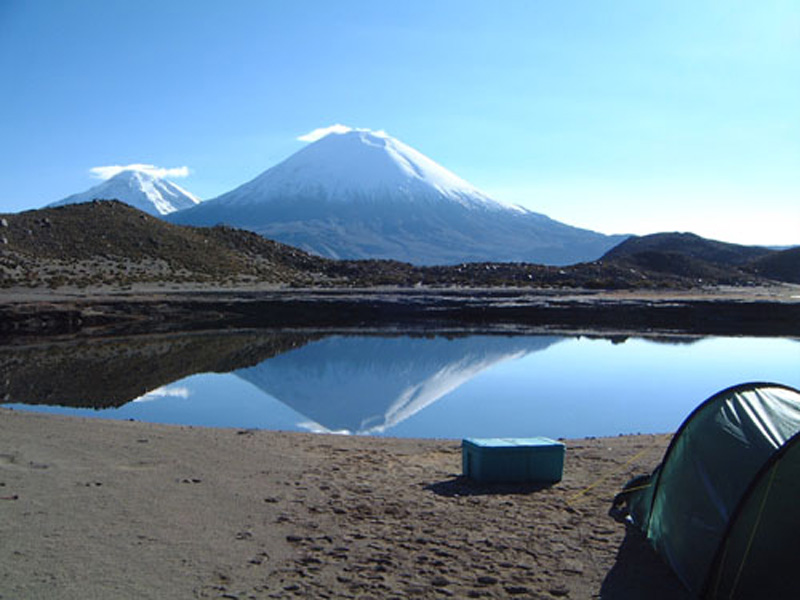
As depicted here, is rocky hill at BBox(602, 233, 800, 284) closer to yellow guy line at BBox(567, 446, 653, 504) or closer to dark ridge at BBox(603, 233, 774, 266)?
dark ridge at BBox(603, 233, 774, 266)

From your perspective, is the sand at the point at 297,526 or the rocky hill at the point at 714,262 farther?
the rocky hill at the point at 714,262

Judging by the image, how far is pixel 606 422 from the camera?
43.3ft

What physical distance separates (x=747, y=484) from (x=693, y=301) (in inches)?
1345

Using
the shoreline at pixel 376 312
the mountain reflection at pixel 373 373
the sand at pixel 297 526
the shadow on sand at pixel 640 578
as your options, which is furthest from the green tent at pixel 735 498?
the shoreline at pixel 376 312

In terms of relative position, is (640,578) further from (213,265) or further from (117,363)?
(213,265)

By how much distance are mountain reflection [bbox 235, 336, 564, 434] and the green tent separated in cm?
698

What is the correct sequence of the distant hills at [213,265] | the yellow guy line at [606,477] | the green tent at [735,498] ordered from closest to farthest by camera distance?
the green tent at [735,498]
the yellow guy line at [606,477]
the distant hills at [213,265]

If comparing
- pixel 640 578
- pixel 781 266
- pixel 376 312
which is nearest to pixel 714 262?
pixel 781 266

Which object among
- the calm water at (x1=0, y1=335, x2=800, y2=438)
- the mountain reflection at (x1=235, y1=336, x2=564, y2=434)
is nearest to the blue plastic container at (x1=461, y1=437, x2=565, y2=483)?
the calm water at (x1=0, y1=335, x2=800, y2=438)

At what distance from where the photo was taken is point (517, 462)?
795 cm

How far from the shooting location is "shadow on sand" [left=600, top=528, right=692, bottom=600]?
17.2ft

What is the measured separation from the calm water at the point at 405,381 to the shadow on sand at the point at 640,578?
5950 mm

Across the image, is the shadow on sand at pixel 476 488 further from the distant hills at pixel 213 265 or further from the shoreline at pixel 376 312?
the distant hills at pixel 213 265

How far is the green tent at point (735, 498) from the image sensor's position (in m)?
4.98
